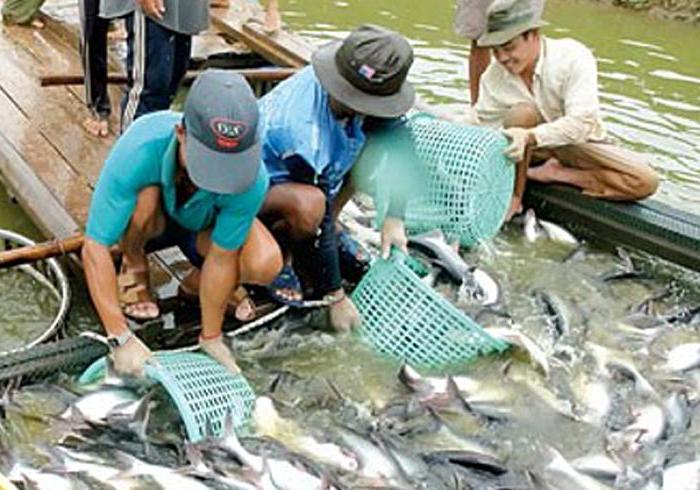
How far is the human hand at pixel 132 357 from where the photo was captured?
376 centimetres

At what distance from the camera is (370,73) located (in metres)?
3.99

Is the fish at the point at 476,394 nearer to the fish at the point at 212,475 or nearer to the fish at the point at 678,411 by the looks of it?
the fish at the point at 678,411

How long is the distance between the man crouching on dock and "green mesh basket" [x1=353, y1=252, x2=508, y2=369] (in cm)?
58

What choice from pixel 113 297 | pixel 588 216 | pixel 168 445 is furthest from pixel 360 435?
pixel 588 216

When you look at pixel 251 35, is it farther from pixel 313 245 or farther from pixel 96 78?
pixel 313 245

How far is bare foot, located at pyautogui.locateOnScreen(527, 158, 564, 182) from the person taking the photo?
578 centimetres

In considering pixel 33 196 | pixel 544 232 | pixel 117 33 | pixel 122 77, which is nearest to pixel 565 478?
pixel 544 232

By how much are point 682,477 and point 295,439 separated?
1424 millimetres

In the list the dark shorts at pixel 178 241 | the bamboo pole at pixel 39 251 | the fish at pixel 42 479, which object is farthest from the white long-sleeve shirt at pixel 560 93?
the fish at pixel 42 479

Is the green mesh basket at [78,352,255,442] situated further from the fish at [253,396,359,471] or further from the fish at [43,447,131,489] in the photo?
the fish at [43,447,131,489]

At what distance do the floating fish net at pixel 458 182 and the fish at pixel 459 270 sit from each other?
0.12 meters

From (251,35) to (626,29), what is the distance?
5498 mm

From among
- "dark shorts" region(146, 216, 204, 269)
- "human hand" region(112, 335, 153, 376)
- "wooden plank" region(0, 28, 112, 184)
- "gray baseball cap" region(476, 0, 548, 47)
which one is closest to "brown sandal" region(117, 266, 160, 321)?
"dark shorts" region(146, 216, 204, 269)

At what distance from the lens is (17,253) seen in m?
4.22
